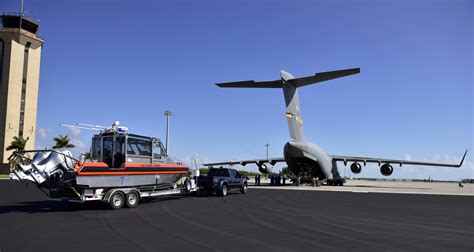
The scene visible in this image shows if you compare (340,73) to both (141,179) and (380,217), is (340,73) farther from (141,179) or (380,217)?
(141,179)

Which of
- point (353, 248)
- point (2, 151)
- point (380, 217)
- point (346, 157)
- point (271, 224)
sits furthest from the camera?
point (2, 151)

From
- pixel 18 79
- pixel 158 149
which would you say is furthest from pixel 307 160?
pixel 18 79

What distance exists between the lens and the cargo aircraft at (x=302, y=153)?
30.1 m

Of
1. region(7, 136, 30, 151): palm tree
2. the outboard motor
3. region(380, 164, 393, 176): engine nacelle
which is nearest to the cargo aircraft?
region(380, 164, 393, 176): engine nacelle

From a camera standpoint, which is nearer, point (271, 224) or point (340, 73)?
point (271, 224)

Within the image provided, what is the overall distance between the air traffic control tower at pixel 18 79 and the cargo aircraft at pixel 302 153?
39679 mm

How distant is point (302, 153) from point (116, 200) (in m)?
22.6

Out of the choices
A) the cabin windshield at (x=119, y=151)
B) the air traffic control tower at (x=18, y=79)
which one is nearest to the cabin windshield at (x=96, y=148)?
the cabin windshield at (x=119, y=151)

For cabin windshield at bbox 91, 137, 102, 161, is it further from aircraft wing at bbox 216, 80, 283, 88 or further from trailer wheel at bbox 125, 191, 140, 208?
aircraft wing at bbox 216, 80, 283, 88

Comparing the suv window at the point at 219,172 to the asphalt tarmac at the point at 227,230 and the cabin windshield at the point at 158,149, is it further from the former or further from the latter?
the asphalt tarmac at the point at 227,230

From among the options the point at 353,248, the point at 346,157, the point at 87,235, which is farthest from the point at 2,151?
the point at 353,248

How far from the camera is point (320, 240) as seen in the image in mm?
8883

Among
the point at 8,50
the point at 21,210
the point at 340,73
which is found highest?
the point at 8,50

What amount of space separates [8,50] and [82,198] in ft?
200
